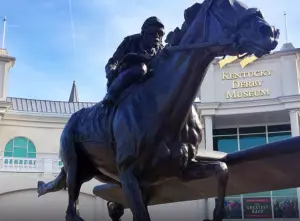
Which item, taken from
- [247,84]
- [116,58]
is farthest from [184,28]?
[247,84]

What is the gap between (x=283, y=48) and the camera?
26062mm

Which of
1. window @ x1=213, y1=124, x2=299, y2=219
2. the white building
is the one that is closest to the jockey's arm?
the white building

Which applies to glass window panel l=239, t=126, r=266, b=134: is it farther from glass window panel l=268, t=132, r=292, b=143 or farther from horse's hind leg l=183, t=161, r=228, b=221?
horse's hind leg l=183, t=161, r=228, b=221

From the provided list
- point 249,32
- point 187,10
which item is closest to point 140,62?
point 187,10

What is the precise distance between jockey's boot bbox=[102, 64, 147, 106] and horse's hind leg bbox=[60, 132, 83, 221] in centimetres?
74

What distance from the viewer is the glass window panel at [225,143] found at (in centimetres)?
2698

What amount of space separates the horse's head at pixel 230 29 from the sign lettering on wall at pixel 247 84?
2284 centimetres

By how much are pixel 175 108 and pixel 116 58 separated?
0.90 m

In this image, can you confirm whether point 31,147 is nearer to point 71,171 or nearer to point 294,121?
point 294,121

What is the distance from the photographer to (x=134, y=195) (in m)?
3.46

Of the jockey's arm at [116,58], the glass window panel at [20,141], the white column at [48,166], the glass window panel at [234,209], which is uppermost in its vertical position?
the glass window panel at [20,141]

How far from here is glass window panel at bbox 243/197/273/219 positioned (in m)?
24.7

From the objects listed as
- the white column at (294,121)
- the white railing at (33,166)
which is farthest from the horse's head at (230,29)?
the white column at (294,121)

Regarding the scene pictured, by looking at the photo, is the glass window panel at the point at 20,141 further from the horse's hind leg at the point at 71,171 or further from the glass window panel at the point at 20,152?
→ the horse's hind leg at the point at 71,171
